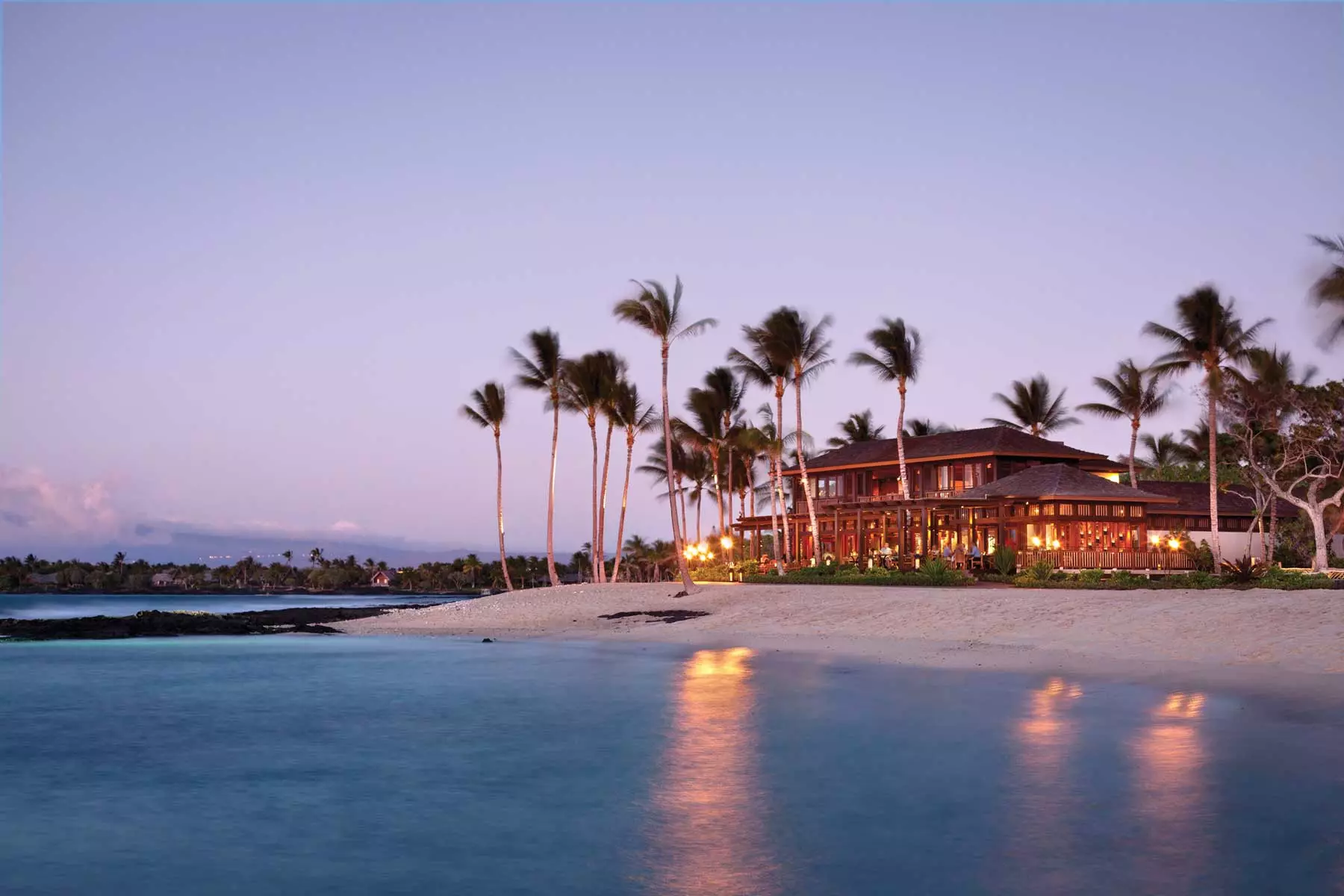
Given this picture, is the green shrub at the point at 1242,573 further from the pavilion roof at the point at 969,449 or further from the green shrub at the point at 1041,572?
the pavilion roof at the point at 969,449

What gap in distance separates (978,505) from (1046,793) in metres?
40.6

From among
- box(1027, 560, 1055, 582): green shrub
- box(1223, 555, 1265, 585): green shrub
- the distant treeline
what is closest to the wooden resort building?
box(1027, 560, 1055, 582): green shrub

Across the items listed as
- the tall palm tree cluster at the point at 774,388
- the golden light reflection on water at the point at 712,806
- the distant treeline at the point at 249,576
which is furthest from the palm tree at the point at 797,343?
the distant treeline at the point at 249,576

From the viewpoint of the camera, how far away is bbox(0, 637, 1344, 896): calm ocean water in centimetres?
859

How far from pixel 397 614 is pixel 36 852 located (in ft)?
129

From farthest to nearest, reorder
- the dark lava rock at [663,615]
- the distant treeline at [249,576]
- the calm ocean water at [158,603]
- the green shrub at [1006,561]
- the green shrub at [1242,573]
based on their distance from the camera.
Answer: the distant treeline at [249,576], the calm ocean water at [158,603], the green shrub at [1006,561], the dark lava rock at [663,615], the green shrub at [1242,573]

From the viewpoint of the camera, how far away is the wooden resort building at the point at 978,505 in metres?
48.5

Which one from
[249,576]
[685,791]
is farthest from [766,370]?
[249,576]

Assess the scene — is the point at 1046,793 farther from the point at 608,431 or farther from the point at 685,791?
the point at 608,431

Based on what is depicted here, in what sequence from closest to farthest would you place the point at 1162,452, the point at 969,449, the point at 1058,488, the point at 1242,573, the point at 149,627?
the point at 1242,573, the point at 149,627, the point at 1058,488, the point at 969,449, the point at 1162,452

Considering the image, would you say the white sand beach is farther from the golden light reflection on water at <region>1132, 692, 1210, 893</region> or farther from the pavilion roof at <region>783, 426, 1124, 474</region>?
the pavilion roof at <region>783, 426, 1124, 474</region>

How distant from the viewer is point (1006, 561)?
4078cm

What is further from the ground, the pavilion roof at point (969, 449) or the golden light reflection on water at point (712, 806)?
the pavilion roof at point (969, 449)

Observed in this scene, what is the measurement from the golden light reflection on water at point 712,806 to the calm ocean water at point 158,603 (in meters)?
62.7
